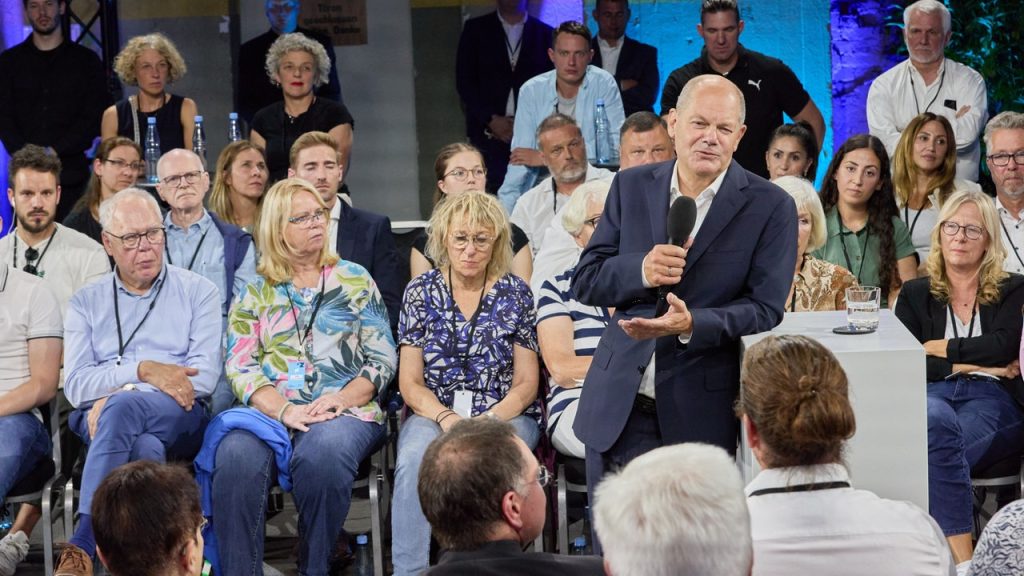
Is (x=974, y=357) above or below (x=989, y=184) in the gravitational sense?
below

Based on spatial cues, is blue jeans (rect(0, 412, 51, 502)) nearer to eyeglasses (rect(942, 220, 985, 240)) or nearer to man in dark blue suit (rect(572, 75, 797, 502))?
man in dark blue suit (rect(572, 75, 797, 502))

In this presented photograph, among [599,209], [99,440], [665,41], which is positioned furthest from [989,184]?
[99,440]

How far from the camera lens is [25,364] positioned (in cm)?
470

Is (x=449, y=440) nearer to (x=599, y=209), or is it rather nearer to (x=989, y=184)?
(x=599, y=209)

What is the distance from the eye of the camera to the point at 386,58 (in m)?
8.69

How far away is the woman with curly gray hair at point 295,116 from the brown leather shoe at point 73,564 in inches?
143

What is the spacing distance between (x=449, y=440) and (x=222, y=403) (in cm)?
Result: 248

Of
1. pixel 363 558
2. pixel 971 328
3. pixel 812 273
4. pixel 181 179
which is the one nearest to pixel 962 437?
pixel 971 328

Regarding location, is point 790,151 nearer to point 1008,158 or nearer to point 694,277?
point 1008,158

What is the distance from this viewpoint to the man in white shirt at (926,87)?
644 cm

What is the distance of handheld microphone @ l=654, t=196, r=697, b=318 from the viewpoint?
9.71ft

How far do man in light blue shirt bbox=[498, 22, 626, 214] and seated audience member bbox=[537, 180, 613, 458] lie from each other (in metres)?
1.83

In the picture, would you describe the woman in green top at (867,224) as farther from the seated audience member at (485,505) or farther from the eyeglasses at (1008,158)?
the seated audience member at (485,505)

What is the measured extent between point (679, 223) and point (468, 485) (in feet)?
2.99
